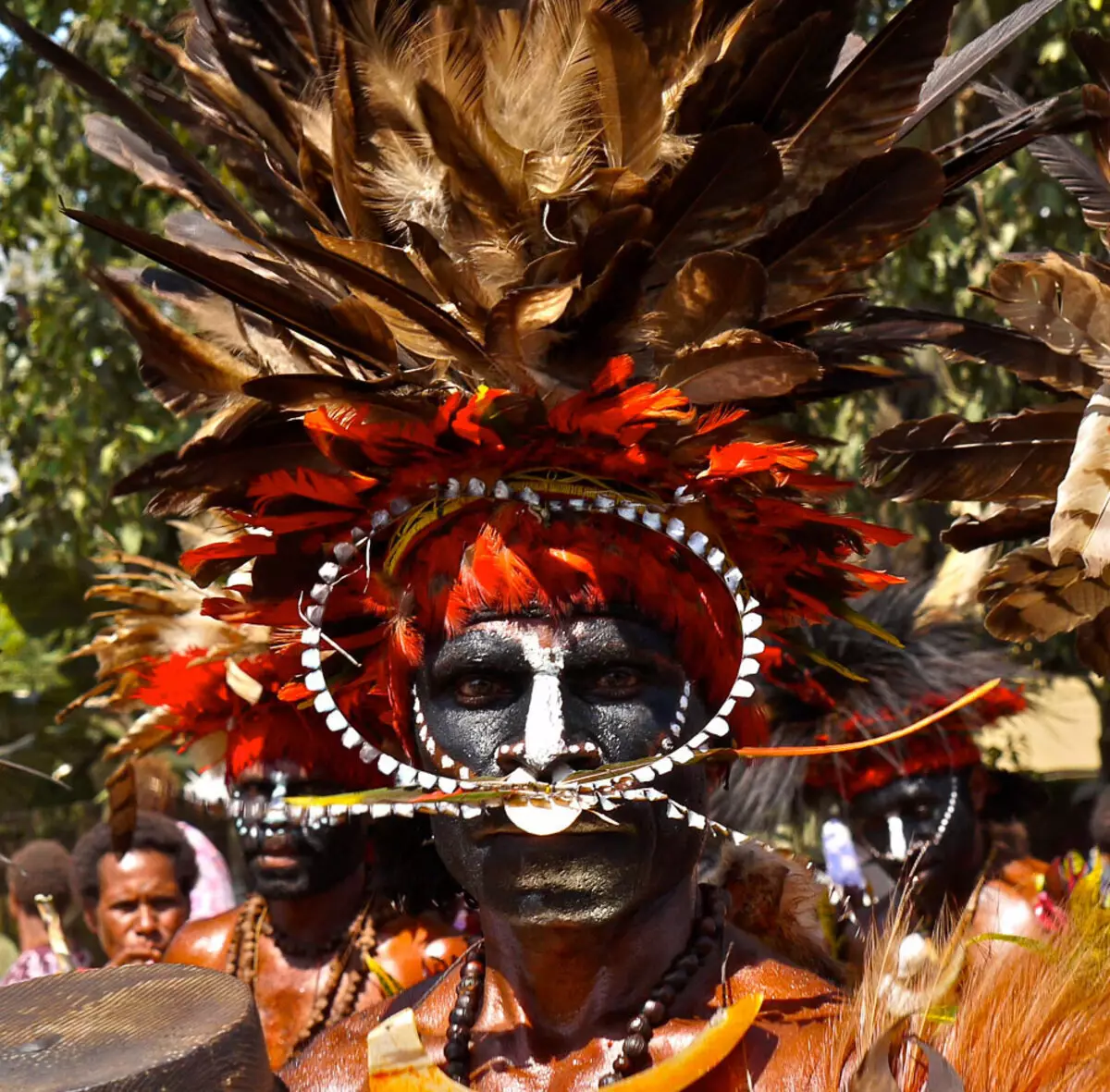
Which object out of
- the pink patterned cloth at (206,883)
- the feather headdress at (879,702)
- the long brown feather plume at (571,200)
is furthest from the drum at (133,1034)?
the pink patterned cloth at (206,883)

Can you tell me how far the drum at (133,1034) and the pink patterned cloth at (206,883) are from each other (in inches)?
178

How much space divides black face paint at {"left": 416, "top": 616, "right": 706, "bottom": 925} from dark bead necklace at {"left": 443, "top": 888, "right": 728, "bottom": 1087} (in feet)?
0.38

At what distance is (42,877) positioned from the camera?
7230 mm

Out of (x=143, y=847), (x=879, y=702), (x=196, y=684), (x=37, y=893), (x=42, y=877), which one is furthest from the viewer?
(x=42, y=877)

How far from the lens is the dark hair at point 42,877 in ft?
23.3

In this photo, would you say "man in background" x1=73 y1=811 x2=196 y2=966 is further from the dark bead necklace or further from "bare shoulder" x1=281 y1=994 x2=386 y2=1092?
the dark bead necklace

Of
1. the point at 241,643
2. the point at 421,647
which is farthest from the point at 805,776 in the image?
the point at 421,647

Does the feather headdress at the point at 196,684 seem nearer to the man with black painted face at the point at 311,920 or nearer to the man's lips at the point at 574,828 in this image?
the man with black painted face at the point at 311,920

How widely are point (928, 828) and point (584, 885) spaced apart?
10.6ft

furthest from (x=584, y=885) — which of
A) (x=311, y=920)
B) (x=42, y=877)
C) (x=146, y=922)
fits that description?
(x=42, y=877)

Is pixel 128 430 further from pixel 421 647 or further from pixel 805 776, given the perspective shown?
pixel 421 647

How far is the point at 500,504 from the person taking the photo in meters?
2.49

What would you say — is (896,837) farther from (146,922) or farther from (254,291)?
(254,291)

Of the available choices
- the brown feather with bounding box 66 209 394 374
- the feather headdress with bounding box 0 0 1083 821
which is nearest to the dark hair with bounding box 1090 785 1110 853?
the feather headdress with bounding box 0 0 1083 821
